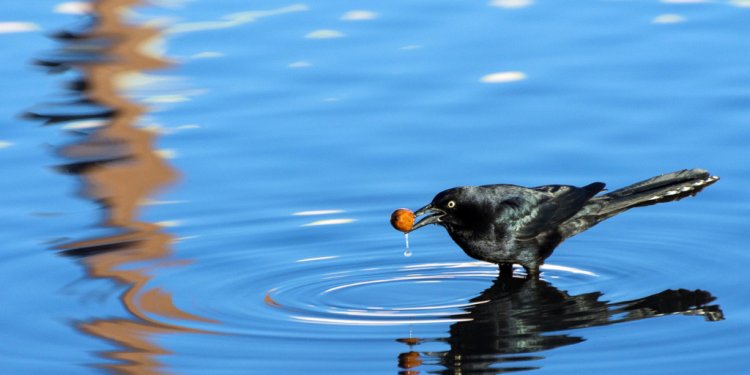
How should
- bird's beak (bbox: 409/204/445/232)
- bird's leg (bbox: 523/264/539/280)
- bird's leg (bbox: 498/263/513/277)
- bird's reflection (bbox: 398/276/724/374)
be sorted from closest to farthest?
bird's reflection (bbox: 398/276/724/374) → bird's beak (bbox: 409/204/445/232) → bird's leg (bbox: 523/264/539/280) → bird's leg (bbox: 498/263/513/277)

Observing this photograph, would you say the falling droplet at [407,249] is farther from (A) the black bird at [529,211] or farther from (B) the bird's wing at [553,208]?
(B) the bird's wing at [553,208]

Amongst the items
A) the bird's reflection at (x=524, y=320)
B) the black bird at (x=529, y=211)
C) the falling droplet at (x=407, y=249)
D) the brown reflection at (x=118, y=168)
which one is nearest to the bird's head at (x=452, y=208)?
the black bird at (x=529, y=211)

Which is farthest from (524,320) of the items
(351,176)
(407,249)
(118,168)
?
(118,168)

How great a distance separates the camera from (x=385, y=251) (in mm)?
11008

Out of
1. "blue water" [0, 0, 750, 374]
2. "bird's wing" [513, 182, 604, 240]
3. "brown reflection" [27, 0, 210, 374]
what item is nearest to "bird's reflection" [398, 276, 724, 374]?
"blue water" [0, 0, 750, 374]

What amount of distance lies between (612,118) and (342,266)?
3881mm

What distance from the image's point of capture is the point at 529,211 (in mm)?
10742

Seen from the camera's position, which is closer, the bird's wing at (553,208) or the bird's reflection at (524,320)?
the bird's reflection at (524,320)

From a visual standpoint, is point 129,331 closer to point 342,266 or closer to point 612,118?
point 342,266

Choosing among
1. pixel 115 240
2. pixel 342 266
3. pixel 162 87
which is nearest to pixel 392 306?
pixel 342 266

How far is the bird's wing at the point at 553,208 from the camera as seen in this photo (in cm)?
1066

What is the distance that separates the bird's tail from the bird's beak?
97 centimetres

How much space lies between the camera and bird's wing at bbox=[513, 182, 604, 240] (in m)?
10.7

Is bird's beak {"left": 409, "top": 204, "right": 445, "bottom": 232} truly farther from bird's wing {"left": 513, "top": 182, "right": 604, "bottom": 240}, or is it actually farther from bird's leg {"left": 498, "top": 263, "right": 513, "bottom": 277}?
bird's leg {"left": 498, "top": 263, "right": 513, "bottom": 277}
